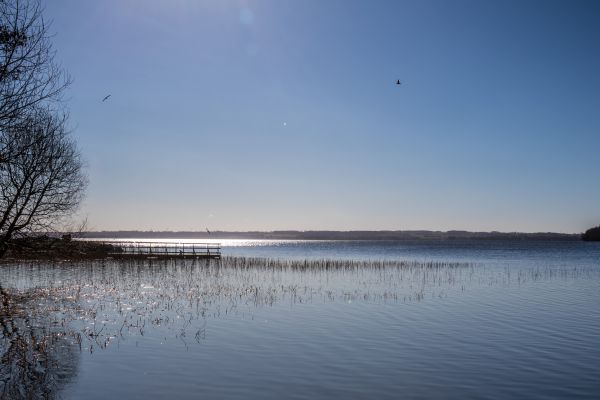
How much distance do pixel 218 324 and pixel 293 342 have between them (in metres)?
4.37

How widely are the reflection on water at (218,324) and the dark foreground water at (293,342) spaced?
0.07 m

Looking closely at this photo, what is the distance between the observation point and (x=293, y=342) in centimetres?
1730

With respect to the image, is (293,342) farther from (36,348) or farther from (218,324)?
(36,348)

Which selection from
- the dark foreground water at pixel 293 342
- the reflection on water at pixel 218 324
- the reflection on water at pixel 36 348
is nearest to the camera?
the reflection on water at pixel 36 348

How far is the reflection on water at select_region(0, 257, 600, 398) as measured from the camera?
12.7 metres

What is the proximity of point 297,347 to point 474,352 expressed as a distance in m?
5.81

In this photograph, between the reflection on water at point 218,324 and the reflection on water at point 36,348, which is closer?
the reflection on water at point 36,348

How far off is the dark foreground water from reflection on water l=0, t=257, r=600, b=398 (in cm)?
7

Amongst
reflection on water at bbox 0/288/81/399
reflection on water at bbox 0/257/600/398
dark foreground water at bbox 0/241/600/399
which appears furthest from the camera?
reflection on water at bbox 0/257/600/398

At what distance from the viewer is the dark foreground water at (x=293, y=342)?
39.8 ft

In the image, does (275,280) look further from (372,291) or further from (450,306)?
(450,306)

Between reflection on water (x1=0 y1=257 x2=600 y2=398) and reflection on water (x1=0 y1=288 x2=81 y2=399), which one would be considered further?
reflection on water (x1=0 y1=257 x2=600 y2=398)

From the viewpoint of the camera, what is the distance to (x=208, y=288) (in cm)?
3238

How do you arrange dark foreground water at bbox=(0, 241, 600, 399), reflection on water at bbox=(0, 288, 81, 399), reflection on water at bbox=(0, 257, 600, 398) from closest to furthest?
reflection on water at bbox=(0, 288, 81, 399) → dark foreground water at bbox=(0, 241, 600, 399) → reflection on water at bbox=(0, 257, 600, 398)
